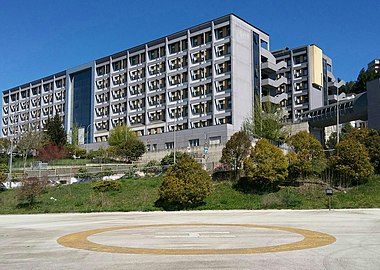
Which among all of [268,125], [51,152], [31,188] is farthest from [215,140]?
[31,188]

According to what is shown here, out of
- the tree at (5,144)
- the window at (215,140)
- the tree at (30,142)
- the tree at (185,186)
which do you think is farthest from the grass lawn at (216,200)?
the tree at (5,144)

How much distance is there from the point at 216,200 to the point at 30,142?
50142 millimetres

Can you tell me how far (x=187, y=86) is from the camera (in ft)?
258

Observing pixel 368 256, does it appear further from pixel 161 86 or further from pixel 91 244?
pixel 161 86

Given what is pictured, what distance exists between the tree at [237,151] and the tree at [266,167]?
1.95m

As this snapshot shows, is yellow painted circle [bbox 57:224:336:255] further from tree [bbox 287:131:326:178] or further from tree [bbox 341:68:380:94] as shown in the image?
tree [bbox 341:68:380:94]

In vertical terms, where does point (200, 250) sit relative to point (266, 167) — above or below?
below

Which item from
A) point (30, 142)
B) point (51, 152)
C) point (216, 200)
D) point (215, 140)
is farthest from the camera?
point (30, 142)

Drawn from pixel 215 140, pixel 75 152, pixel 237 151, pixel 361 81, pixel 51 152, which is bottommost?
pixel 237 151

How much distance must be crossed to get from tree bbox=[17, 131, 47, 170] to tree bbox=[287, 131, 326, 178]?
51009 mm

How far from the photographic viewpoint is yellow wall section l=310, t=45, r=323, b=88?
3675 inches

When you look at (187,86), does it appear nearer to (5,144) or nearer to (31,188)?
(5,144)

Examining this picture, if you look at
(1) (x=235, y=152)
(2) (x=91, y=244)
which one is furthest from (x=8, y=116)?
(2) (x=91, y=244)

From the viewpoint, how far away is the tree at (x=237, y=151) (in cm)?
3650
